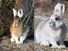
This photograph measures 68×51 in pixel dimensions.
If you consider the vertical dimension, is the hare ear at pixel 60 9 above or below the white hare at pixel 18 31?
above

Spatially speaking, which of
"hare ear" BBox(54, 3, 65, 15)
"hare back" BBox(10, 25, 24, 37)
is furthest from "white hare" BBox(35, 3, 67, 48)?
"hare back" BBox(10, 25, 24, 37)

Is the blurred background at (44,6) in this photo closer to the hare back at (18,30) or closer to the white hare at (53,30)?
the white hare at (53,30)

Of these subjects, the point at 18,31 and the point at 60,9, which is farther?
the point at 18,31

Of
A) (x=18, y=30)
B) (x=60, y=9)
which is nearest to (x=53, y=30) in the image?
(x=60, y=9)

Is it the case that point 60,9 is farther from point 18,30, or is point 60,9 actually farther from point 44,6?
point 18,30

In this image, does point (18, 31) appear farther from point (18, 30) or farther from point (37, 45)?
point (37, 45)

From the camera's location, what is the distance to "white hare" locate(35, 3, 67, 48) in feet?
6.93

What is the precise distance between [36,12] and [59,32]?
0.22 meters

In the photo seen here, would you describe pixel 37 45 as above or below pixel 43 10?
below

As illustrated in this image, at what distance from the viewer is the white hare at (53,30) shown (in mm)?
2111

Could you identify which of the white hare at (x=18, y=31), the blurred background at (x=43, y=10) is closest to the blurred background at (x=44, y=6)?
the blurred background at (x=43, y=10)

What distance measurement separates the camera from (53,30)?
2.14 metres

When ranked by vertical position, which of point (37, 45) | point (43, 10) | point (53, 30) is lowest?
point (37, 45)

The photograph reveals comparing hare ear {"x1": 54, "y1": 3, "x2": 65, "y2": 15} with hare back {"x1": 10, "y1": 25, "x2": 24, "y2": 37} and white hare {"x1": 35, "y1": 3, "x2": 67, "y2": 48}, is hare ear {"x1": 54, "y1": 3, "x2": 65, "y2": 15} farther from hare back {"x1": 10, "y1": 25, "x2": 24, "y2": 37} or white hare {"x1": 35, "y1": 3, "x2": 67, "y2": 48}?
hare back {"x1": 10, "y1": 25, "x2": 24, "y2": 37}
